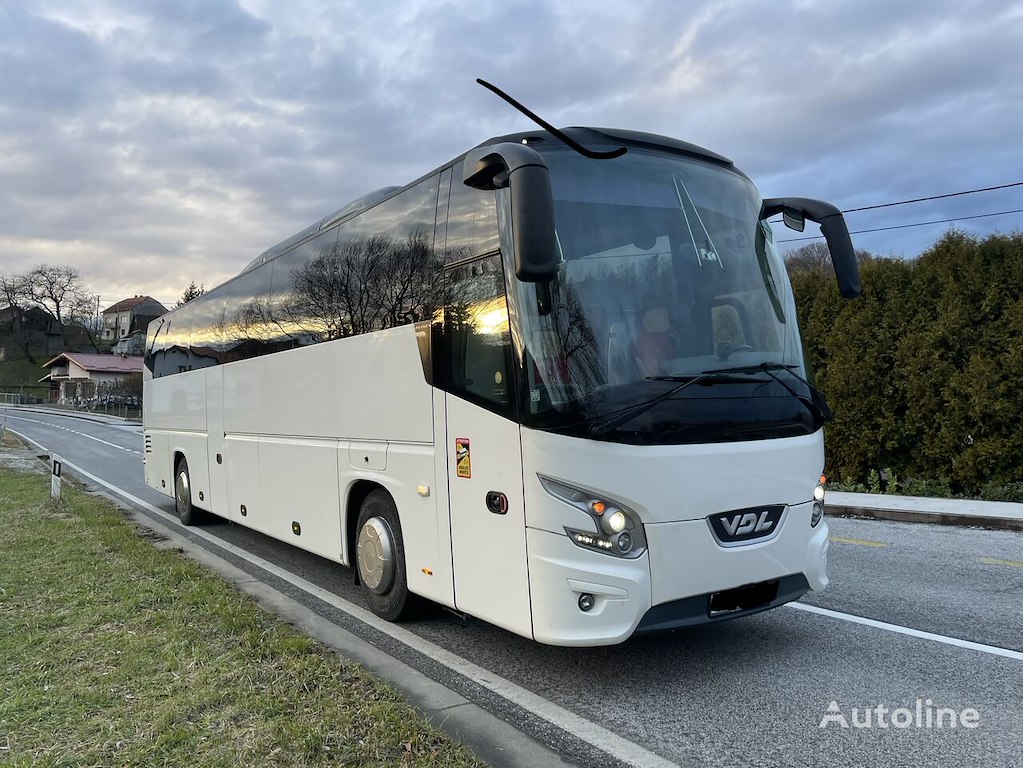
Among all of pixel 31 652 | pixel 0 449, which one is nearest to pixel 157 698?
pixel 31 652

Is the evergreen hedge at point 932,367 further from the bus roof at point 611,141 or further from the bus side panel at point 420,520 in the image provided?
the bus side panel at point 420,520

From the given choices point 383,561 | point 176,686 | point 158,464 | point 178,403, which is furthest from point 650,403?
point 158,464

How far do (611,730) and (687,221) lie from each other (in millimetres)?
2927

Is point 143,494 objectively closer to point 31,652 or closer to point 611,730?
point 31,652

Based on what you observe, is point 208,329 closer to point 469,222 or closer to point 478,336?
point 469,222

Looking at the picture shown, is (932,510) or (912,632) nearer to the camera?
(912,632)

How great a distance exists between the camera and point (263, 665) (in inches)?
176

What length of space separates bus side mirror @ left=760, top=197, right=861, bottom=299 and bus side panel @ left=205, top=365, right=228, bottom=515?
672 cm

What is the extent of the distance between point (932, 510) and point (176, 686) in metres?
9.29

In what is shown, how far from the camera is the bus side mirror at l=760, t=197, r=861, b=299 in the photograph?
17.6ft

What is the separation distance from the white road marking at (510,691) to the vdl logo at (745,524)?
3.97 feet

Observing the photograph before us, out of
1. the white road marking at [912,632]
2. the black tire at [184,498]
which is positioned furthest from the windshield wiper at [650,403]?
the black tire at [184,498]

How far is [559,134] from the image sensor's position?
4.40 meters

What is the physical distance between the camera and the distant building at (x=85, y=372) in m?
78.8
